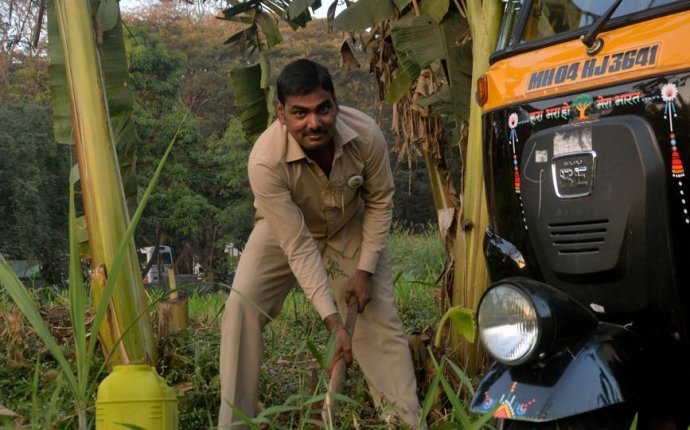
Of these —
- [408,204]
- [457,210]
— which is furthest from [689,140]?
[408,204]

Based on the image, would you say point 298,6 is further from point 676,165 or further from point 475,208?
point 676,165

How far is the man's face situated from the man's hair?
2cm

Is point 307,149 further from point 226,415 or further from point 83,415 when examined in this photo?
point 83,415

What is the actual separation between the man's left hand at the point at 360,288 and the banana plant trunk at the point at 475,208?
937 mm

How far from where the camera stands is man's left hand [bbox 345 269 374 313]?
14.3 ft

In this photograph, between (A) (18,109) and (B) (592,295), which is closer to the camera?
(B) (592,295)

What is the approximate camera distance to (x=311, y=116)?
4.02 m

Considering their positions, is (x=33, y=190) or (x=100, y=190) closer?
(x=100, y=190)

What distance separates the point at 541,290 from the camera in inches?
119

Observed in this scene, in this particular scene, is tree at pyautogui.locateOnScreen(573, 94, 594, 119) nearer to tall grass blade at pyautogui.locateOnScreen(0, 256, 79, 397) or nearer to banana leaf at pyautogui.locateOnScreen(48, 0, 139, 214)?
tall grass blade at pyautogui.locateOnScreen(0, 256, 79, 397)

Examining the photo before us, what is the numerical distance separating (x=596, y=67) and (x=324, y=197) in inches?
60.8

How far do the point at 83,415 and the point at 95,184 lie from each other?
2.34 m

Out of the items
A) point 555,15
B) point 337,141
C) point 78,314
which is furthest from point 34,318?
point 555,15

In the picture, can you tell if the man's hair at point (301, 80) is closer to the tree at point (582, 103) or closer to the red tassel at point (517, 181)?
the red tassel at point (517, 181)
